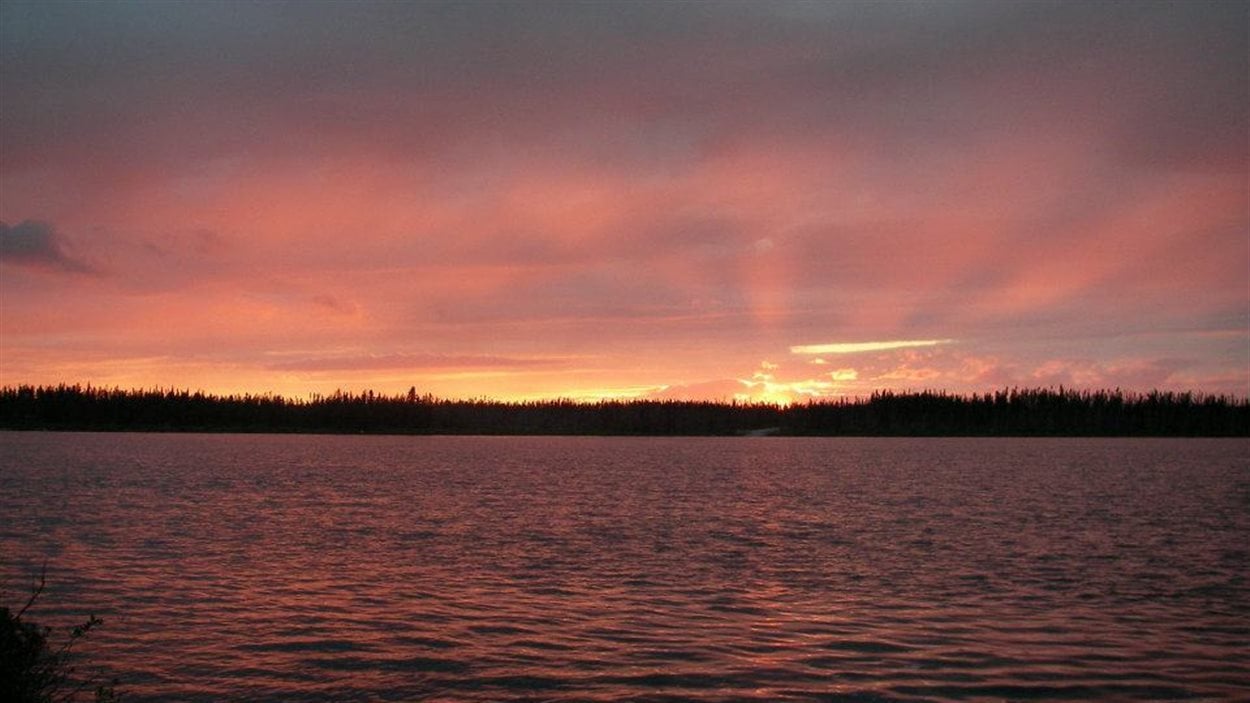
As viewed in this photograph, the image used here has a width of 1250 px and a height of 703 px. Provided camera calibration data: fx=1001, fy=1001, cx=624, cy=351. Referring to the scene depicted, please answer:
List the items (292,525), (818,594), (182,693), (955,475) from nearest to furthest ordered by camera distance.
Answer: (182,693), (818,594), (292,525), (955,475)

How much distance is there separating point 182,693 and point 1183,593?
28.1 m

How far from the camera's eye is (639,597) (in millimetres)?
29281

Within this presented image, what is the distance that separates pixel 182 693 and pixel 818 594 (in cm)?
1796

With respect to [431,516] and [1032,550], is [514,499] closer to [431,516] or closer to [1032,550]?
[431,516]

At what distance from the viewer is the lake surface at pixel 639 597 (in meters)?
20.5

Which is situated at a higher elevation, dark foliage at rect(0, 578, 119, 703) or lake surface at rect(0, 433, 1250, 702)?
dark foliage at rect(0, 578, 119, 703)

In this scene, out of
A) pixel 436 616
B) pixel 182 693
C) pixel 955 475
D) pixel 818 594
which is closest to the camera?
pixel 182 693

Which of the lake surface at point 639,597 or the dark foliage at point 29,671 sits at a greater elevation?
the dark foliage at point 29,671

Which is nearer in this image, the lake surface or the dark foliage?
the dark foliage

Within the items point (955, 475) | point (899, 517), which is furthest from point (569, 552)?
point (955, 475)

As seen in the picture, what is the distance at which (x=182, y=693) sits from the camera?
1944cm

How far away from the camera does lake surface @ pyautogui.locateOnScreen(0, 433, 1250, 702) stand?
2052 cm

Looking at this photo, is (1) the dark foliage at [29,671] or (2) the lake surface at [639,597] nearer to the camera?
(1) the dark foliage at [29,671]

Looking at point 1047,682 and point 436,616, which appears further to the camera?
point 436,616
